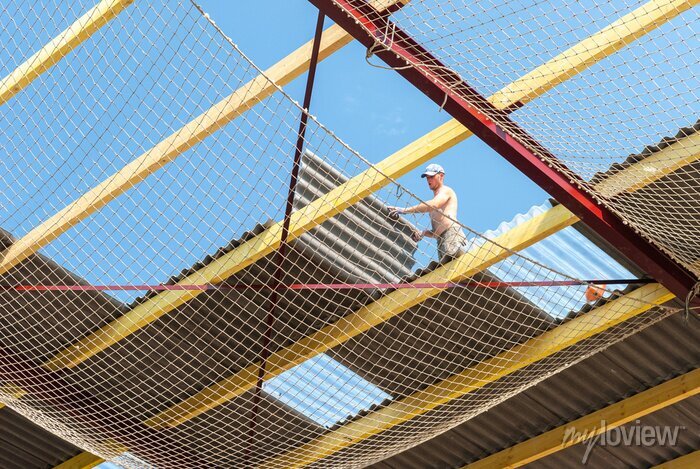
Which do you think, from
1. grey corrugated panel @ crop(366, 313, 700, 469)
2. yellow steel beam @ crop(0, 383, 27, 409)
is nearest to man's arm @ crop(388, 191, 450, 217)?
grey corrugated panel @ crop(366, 313, 700, 469)

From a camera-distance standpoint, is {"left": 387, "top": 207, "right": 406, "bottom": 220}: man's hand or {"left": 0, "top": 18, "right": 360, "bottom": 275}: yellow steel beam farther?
{"left": 387, "top": 207, "right": 406, "bottom": 220}: man's hand

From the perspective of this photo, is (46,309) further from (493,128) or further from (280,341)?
(493,128)

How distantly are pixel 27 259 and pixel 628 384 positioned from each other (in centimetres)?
316

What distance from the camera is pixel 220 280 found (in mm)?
5477

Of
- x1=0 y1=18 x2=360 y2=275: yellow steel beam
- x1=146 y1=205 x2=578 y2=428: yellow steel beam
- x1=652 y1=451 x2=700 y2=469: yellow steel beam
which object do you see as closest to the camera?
x1=0 y1=18 x2=360 y2=275: yellow steel beam

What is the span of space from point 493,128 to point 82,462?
13.1 ft

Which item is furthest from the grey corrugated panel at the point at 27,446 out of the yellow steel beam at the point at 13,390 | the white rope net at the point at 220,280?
the yellow steel beam at the point at 13,390

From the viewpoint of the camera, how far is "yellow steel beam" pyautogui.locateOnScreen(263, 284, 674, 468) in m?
5.09

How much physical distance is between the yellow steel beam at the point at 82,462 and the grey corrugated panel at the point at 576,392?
185 centimetres

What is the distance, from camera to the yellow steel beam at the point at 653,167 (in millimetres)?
4586

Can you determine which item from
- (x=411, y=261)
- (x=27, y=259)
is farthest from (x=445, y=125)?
(x=27, y=259)

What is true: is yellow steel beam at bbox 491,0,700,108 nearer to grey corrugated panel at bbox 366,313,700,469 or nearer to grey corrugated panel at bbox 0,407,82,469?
grey corrugated panel at bbox 366,313,700,469

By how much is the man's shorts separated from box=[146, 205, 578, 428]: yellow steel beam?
0.05m

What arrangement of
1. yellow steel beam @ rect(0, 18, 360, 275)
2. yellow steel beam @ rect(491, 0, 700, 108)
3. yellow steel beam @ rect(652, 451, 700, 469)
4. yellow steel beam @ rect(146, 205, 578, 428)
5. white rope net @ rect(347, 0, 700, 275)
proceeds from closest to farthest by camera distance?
white rope net @ rect(347, 0, 700, 275) → yellow steel beam @ rect(491, 0, 700, 108) → yellow steel beam @ rect(0, 18, 360, 275) → yellow steel beam @ rect(146, 205, 578, 428) → yellow steel beam @ rect(652, 451, 700, 469)
